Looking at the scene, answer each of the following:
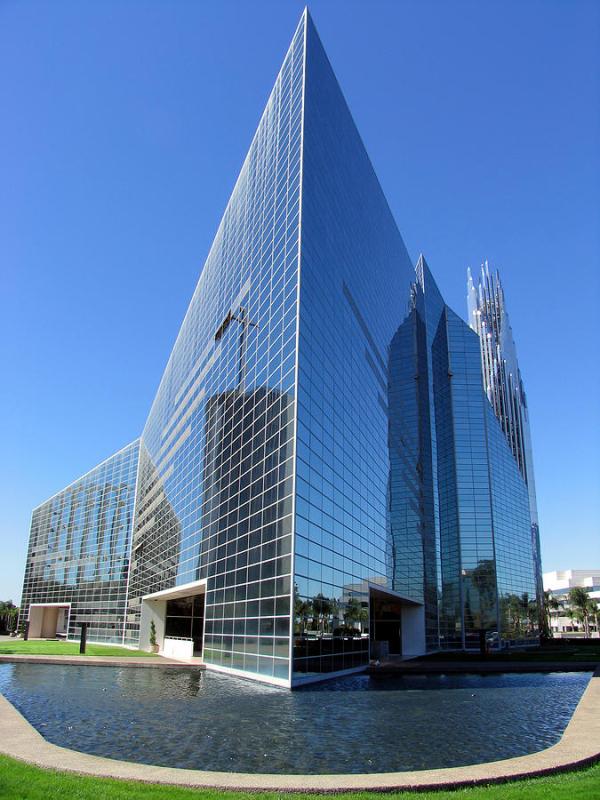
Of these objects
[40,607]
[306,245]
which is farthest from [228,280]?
[40,607]

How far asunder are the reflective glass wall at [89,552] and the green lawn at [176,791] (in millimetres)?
73719

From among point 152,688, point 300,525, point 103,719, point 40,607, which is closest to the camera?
point 103,719

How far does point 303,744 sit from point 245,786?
495 cm

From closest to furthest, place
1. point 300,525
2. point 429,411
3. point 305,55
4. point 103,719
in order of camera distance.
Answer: point 103,719
point 300,525
point 305,55
point 429,411

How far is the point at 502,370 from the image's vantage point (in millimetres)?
171750

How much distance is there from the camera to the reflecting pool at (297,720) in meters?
12.2

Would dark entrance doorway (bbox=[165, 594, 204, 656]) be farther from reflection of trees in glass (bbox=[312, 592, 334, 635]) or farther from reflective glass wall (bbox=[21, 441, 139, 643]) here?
reflection of trees in glass (bbox=[312, 592, 334, 635])

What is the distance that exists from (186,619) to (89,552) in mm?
34549

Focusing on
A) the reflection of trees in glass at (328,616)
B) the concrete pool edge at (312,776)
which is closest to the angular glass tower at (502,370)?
the reflection of trees in glass at (328,616)

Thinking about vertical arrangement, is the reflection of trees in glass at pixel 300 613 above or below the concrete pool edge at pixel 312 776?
above

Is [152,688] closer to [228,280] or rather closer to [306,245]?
[306,245]

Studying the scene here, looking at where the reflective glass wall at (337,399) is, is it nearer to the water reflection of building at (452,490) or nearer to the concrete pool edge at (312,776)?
the water reflection of building at (452,490)

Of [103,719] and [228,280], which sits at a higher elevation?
[228,280]

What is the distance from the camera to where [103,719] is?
54.5 ft
